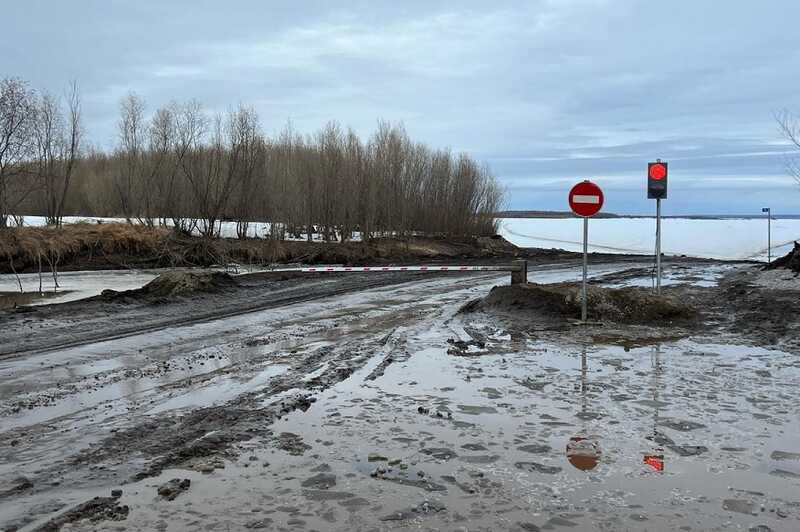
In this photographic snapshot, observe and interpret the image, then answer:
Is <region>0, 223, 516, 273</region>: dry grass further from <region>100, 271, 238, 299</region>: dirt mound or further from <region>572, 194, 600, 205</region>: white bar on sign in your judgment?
<region>572, 194, 600, 205</region>: white bar on sign

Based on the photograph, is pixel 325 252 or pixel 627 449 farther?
pixel 325 252

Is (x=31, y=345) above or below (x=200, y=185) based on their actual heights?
below

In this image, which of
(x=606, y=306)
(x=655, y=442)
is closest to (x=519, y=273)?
(x=606, y=306)

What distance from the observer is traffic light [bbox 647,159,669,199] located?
1225cm

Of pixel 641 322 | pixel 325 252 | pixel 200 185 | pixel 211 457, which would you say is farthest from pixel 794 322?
pixel 200 185

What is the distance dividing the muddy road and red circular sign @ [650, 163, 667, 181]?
2955 millimetres

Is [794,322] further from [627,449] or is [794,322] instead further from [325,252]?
[325,252]

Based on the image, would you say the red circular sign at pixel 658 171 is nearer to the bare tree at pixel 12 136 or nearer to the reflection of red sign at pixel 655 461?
the reflection of red sign at pixel 655 461

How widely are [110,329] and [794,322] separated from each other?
12.1m

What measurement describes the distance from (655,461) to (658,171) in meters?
8.61

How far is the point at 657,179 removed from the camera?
1229 centimetres

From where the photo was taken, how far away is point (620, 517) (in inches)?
156

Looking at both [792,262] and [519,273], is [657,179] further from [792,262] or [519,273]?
[792,262]

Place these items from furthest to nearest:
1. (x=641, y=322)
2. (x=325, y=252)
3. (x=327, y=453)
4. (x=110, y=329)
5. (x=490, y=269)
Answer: (x=325, y=252), (x=490, y=269), (x=641, y=322), (x=110, y=329), (x=327, y=453)
